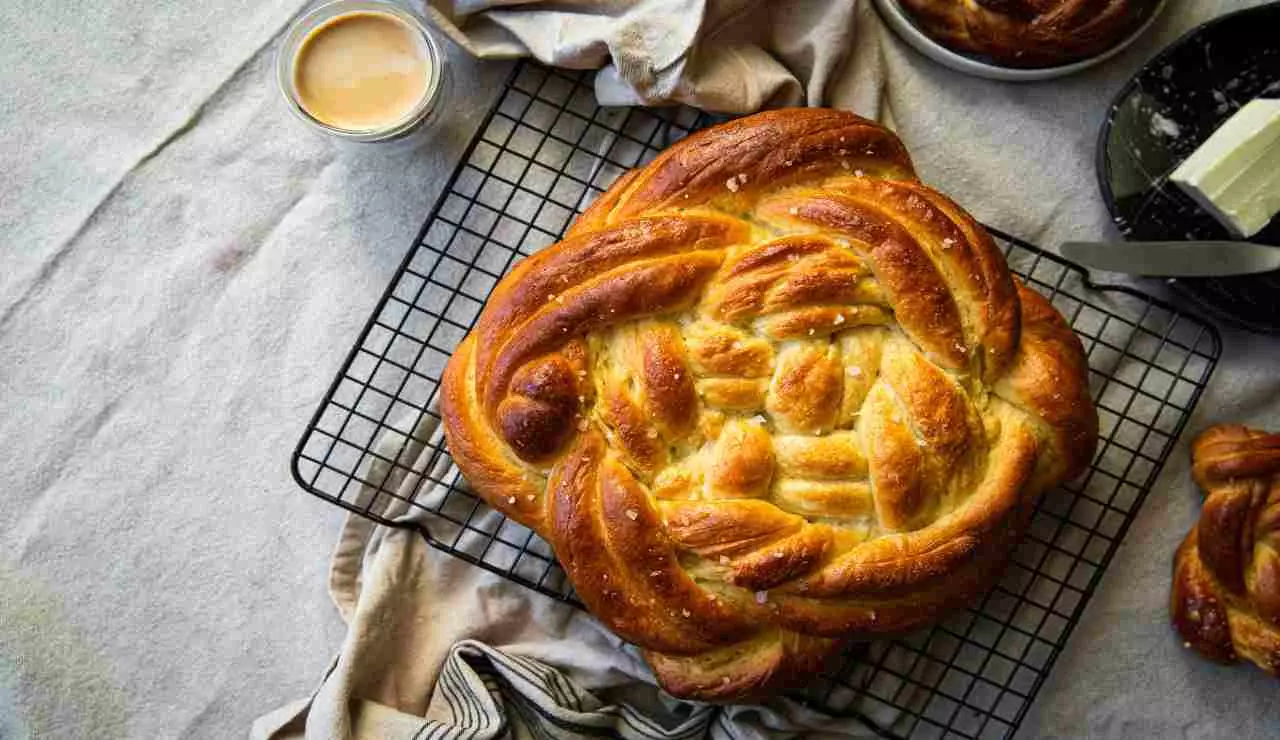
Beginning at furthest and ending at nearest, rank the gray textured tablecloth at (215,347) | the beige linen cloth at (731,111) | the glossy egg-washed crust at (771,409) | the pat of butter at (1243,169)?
the gray textured tablecloth at (215,347)
the beige linen cloth at (731,111)
the pat of butter at (1243,169)
the glossy egg-washed crust at (771,409)

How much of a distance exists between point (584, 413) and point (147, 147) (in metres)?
1.37

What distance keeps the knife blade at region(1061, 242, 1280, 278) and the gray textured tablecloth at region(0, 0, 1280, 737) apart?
20 cm

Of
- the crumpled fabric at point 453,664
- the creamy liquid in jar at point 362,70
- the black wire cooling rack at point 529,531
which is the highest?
the creamy liquid in jar at point 362,70

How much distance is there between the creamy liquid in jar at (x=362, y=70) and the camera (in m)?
2.58

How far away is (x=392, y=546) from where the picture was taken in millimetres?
2602

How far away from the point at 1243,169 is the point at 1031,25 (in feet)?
1.79

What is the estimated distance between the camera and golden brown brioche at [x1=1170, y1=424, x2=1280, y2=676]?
2475 mm

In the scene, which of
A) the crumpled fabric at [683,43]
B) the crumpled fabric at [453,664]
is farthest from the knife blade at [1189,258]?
the crumpled fabric at [453,664]

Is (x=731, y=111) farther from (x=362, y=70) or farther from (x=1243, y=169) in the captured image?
(x=1243, y=169)

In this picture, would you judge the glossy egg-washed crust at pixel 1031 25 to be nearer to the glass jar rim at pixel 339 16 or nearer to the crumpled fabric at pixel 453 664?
the glass jar rim at pixel 339 16

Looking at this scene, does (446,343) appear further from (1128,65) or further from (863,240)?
(1128,65)

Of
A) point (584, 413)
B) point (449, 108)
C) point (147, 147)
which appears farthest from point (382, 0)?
point (584, 413)

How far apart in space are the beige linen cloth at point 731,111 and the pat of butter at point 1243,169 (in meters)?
0.27

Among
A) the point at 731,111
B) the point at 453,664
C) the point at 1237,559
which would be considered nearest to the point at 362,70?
the point at 731,111
